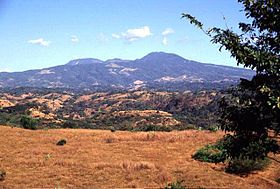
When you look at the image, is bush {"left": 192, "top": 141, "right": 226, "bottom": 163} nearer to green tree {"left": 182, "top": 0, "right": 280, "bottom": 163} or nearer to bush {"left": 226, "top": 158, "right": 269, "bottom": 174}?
bush {"left": 226, "top": 158, "right": 269, "bottom": 174}

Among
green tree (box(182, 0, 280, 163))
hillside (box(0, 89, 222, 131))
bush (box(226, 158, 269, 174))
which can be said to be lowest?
hillside (box(0, 89, 222, 131))

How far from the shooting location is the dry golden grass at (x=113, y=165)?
16469 millimetres

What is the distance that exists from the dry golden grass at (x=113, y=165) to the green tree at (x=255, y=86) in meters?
7.20

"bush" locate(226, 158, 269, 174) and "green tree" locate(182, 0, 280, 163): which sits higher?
"green tree" locate(182, 0, 280, 163)

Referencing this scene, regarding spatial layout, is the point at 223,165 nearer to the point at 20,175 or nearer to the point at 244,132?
the point at 20,175

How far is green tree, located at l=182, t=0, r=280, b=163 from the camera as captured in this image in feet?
26.3

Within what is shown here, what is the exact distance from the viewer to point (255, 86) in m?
8.54

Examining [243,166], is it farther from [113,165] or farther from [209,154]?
[113,165]

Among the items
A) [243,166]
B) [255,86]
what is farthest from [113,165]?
[255,86]

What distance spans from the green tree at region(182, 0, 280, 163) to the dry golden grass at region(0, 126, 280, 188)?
283 inches

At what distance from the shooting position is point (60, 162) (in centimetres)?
2077

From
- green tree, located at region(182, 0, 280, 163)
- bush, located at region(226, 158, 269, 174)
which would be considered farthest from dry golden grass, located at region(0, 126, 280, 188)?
green tree, located at region(182, 0, 280, 163)

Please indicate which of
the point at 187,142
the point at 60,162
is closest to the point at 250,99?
the point at 60,162

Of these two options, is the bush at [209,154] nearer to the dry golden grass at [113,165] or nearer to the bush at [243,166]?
the dry golden grass at [113,165]
